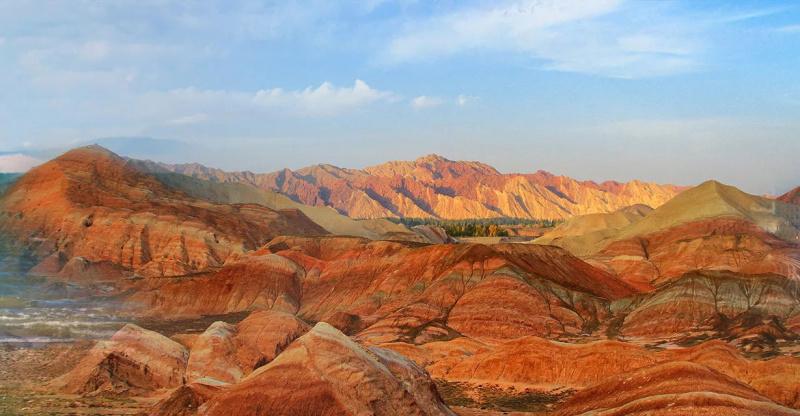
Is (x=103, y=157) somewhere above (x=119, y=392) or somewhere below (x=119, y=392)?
above

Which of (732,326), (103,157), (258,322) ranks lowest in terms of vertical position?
(732,326)

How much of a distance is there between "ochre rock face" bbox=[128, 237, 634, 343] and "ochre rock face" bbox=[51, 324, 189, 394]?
27242 millimetres

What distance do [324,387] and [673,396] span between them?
15172 millimetres

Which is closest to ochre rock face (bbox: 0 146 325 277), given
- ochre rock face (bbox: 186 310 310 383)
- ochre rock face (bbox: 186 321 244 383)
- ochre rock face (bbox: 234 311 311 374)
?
ochre rock face (bbox: 234 311 311 374)

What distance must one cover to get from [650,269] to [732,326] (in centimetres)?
4191

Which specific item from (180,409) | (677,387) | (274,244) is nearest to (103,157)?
(274,244)

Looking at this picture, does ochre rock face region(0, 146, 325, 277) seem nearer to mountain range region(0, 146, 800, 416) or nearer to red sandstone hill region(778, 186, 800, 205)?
mountain range region(0, 146, 800, 416)

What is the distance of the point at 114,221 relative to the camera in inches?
4823

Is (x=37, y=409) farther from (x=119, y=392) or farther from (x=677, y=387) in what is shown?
(x=677, y=387)

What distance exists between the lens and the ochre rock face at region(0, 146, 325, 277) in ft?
389

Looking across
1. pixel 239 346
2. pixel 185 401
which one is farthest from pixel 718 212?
pixel 185 401

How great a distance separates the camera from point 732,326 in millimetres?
80625

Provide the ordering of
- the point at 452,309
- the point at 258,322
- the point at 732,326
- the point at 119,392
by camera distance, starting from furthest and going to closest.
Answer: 1. the point at 452,309
2. the point at 732,326
3. the point at 258,322
4. the point at 119,392

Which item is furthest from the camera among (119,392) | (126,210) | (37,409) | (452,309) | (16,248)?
(126,210)
